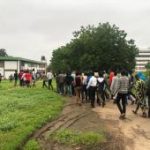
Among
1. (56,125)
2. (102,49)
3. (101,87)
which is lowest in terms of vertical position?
(56,125)

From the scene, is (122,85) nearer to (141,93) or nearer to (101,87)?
(141,93)

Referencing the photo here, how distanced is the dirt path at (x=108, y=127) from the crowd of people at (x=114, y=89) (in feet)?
2.25

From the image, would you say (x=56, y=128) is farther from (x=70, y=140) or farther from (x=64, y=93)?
(x=64, y=93)

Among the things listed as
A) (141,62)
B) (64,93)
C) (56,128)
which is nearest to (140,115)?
(56,128)

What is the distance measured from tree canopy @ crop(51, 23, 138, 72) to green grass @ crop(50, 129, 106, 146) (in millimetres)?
27996

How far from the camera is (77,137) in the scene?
13539mm

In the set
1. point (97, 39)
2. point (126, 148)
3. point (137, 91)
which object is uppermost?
point (97, 39)

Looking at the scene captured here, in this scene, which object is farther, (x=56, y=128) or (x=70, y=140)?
(x=56, y=128)

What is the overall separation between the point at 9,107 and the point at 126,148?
10.8 meters

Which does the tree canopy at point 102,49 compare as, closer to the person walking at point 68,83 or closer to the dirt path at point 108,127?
the person walking at point 68,83

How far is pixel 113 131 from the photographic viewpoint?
1512 cm

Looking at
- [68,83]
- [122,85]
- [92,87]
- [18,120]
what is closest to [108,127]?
[122,85]

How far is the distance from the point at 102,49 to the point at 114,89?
83.2ft

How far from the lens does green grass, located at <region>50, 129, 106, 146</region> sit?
13.0 metres
